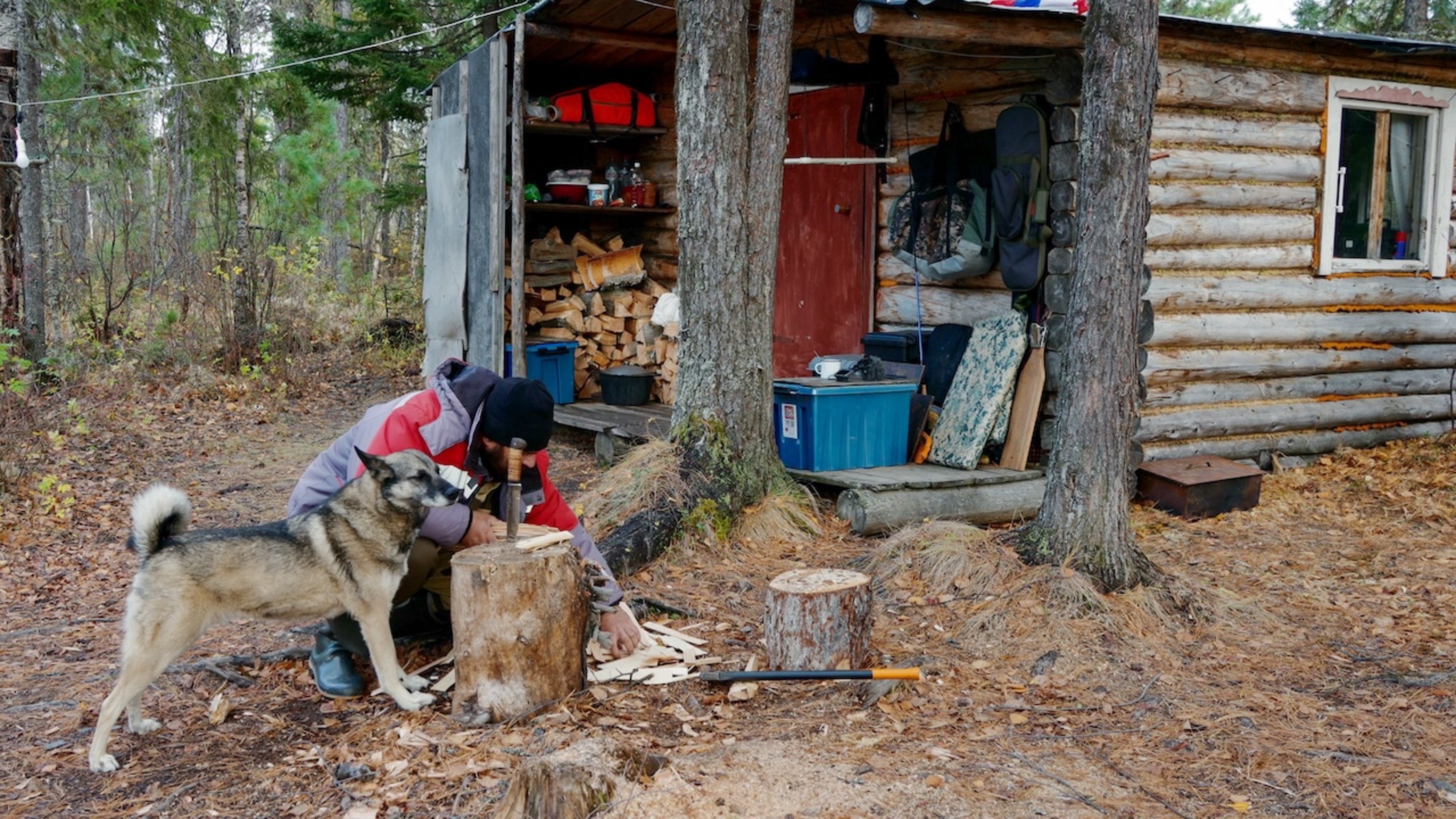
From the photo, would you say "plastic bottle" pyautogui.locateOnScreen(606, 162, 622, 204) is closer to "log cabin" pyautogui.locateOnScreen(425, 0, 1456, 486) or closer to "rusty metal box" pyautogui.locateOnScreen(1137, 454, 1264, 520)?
"log cabin" pyautogui.locateOnScreen(425, 0, 1456, 486)

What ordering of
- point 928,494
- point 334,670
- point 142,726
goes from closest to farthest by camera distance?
1. point 142,726
2. point 334,670
3. point 928,494

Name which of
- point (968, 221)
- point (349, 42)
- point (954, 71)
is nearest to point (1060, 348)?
point (968, 221)

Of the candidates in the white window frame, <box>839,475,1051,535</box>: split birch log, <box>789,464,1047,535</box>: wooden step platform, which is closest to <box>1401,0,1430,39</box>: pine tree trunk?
the white window frame

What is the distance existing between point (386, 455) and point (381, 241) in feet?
63.0

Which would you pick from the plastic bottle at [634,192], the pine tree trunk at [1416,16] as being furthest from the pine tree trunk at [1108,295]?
the pine tree trunk at [1416,16]

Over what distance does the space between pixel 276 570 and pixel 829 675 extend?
6.95ft

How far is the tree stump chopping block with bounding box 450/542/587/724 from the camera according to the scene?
4.13 meters

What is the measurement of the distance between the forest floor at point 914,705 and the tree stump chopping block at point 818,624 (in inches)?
6.5

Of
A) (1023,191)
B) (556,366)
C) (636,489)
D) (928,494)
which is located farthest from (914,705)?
(556,366)

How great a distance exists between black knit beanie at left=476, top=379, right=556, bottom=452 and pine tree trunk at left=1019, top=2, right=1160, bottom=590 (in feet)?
9.09

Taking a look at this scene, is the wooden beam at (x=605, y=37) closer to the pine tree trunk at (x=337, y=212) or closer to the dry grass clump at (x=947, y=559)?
the dry grass clump at (x=947, y=559)

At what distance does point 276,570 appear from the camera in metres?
4.11

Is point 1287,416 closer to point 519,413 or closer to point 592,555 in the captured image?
point 592,555

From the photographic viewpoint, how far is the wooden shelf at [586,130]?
10492 mm
